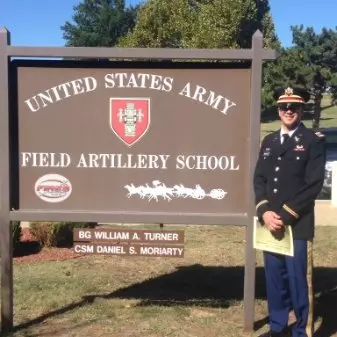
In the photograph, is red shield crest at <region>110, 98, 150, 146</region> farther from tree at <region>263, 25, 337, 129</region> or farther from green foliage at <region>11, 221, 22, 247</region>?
tree at <region>263, 25, 337, 129</region>

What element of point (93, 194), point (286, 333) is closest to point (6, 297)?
point (93, 194)

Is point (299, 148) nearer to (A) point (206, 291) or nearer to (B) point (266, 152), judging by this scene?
(B) point (266, 152)

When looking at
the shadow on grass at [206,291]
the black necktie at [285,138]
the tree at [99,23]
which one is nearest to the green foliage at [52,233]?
the shadow on grass at [206,291]

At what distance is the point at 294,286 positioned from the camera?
4.20 meters

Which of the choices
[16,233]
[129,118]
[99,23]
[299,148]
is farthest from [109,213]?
[99,23]

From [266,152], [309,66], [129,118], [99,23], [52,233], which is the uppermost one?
[99,23]

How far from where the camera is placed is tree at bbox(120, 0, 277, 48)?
20.8 meters

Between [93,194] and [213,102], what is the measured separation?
3.70 ft

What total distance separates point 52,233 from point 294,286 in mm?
4164

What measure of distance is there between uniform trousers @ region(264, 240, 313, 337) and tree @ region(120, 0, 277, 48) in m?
16.6

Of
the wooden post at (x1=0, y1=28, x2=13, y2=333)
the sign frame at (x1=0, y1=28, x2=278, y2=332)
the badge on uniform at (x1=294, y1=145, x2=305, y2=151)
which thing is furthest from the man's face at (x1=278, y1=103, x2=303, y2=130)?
the wooden post at (x1=0, y1=28, x2=13, y2=333)

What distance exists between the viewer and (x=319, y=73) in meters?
39.3

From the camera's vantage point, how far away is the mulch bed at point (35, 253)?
722 cm

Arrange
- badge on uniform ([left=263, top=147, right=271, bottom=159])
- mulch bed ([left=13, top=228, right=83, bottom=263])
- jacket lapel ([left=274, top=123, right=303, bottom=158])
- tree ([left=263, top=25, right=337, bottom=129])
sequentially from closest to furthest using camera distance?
jacket lapel ([left=274, top=123, right=303, bottom=158]), badge on uniform ([left=263, top=147, right=271, bottom=159]), mulch bed ([left=13, top=228, right=83, bottom=263]), tree ([left=263, top=25, right=337, bottom=129])
